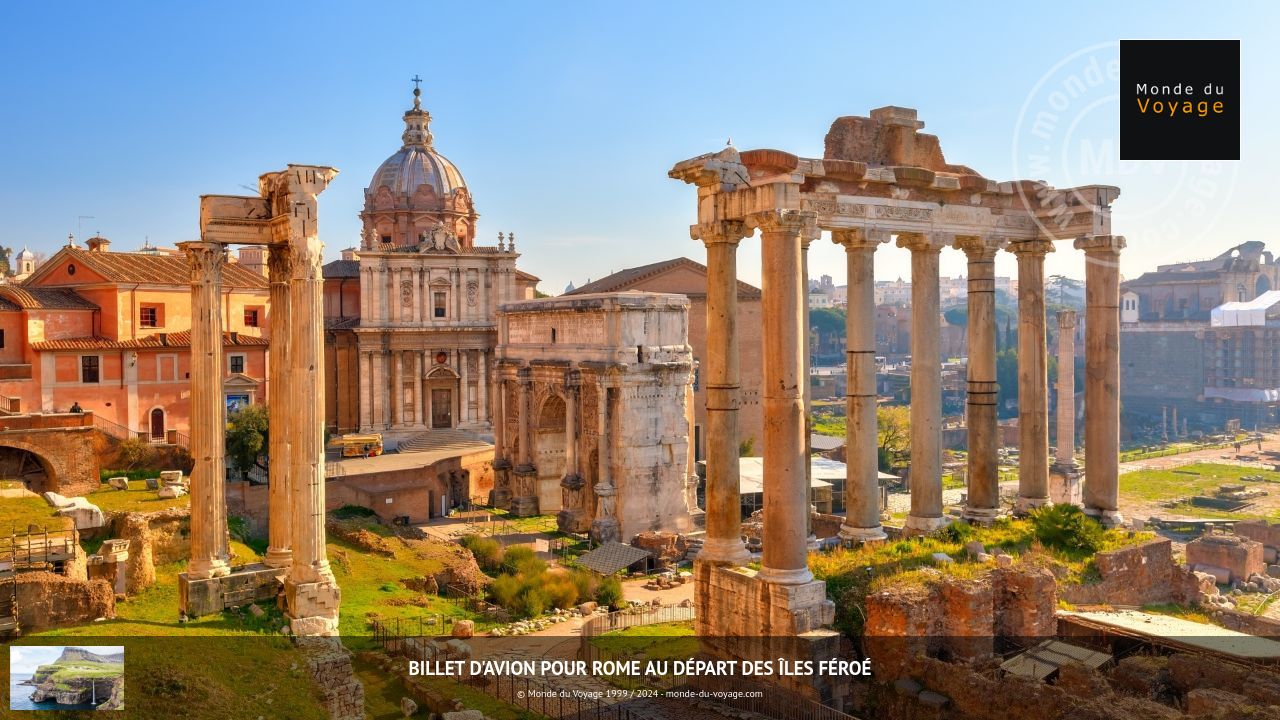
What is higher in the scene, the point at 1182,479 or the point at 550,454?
the point at 550,454

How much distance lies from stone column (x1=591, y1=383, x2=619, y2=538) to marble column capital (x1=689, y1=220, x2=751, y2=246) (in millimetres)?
19633

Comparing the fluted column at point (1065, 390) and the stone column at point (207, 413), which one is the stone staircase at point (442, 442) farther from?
the stone column at point (207, 413)

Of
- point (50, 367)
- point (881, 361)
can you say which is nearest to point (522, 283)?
point (50, 367)

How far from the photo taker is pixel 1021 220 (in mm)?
18000

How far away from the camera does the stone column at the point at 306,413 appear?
14828 mm

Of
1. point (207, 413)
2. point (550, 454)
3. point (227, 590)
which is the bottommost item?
point (550, 454)

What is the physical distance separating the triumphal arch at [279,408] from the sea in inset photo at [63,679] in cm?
312

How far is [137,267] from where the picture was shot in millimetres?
35250

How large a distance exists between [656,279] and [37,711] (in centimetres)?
4437

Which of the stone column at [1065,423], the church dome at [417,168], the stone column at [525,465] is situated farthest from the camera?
the church dome at [417,168]

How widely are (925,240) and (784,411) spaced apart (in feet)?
16.6

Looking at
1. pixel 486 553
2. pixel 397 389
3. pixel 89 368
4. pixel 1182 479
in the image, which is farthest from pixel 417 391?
pixel 1182 479

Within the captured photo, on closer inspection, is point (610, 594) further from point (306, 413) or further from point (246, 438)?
point (246, 438)

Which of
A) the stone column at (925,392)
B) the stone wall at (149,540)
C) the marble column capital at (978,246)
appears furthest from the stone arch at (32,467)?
the marble column capital at (978,246)
